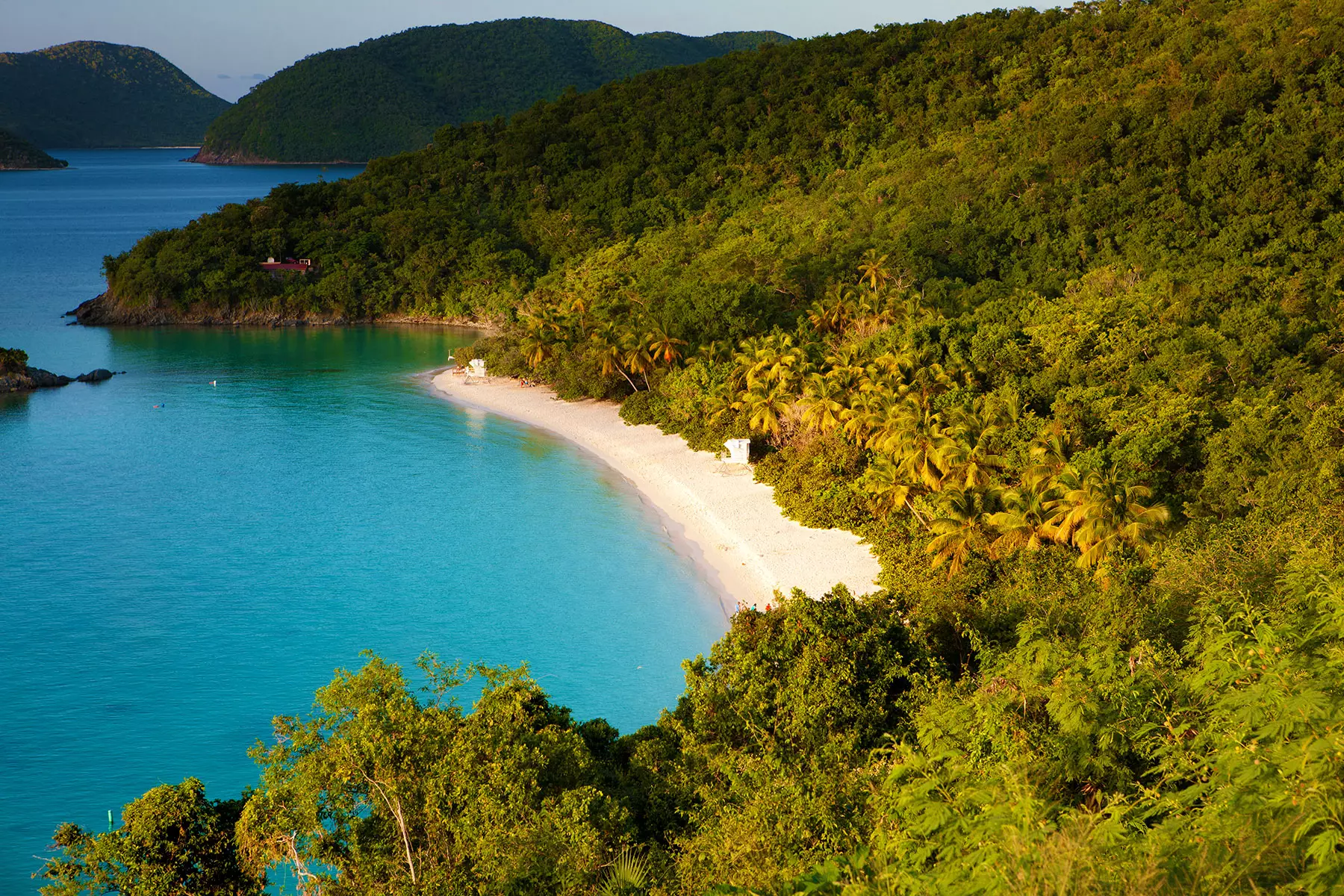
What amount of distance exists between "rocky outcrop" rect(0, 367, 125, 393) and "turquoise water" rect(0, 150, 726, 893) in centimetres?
125

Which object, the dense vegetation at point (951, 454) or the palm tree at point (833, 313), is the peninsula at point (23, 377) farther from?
the palm tree at point (833, 313)

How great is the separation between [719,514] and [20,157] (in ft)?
687

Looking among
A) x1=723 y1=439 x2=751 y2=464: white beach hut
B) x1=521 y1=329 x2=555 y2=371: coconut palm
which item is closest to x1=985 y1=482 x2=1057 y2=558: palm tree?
x1=723 y1=439 x2=751 y2=464: white beach hut

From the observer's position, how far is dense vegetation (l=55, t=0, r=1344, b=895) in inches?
362

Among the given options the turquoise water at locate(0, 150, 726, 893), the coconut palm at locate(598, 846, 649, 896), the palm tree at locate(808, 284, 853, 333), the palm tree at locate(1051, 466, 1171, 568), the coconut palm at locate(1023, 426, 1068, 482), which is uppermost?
the palm tree at locate(808, 284, 853, 333)

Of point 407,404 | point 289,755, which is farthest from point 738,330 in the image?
point 289,755

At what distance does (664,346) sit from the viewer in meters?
37.1

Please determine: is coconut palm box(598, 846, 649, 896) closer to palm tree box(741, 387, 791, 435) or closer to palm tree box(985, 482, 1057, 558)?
palm tree box(985, 482, 1057, 558)

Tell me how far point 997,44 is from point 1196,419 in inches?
1818

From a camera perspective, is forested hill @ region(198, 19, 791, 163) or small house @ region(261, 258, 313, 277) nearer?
small house @ region(261, 258, 313, 277)

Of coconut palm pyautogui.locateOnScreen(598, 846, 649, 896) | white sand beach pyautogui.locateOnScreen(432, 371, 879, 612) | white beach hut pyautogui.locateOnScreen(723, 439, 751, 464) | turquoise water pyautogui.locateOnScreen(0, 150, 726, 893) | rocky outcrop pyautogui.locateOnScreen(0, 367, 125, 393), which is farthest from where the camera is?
rocky outcrop pyautogui.locateOnScreen(0, 367, 125, 393)

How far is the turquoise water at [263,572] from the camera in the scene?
18.0 metres

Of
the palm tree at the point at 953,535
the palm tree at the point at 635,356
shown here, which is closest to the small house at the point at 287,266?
the palm tree at the point at 635,356

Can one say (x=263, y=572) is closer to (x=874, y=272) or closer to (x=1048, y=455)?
(x=1048, y=455)
